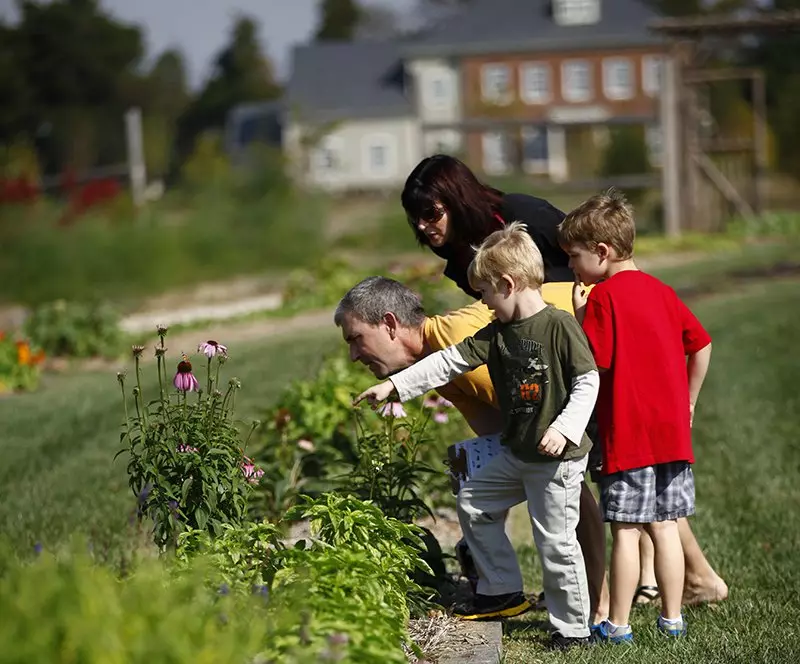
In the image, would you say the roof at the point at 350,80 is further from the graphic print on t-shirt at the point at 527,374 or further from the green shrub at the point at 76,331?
the graphic print on t-shirt at the point at 527,374

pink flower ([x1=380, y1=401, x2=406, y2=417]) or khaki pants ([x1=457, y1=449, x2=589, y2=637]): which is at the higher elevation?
pink flower ([x1=380, y1=401, x2=406, y2=417])

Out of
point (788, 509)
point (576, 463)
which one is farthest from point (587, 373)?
point (788, 509)

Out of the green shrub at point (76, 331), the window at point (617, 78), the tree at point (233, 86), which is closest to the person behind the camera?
the green shrub at point (76, 331)

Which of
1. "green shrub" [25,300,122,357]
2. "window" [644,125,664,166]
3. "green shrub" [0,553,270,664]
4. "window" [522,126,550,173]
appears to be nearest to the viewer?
"green shrub" [0,553,270,664]

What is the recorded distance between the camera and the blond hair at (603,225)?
4.10 metres

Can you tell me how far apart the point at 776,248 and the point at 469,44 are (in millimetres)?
34295

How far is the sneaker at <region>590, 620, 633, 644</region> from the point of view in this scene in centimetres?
416

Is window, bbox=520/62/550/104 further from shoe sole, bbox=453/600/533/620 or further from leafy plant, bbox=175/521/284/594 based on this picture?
leafy plant, bbox=175/521/284/594

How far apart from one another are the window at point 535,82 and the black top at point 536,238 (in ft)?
154

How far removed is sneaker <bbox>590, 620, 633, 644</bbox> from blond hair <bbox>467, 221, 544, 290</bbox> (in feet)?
3.71

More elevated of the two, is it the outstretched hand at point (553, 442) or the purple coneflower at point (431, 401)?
the outstretched hand at point (553, 442)

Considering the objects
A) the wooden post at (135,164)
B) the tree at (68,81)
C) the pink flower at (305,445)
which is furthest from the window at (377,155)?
the pink flower at (305,445)

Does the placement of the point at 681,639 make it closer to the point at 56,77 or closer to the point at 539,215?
the point at 539,215

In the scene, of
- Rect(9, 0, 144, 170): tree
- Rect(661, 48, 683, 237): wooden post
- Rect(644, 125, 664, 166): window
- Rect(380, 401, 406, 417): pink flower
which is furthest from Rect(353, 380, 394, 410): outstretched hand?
Rect(9, 0, 144, 170): tree
